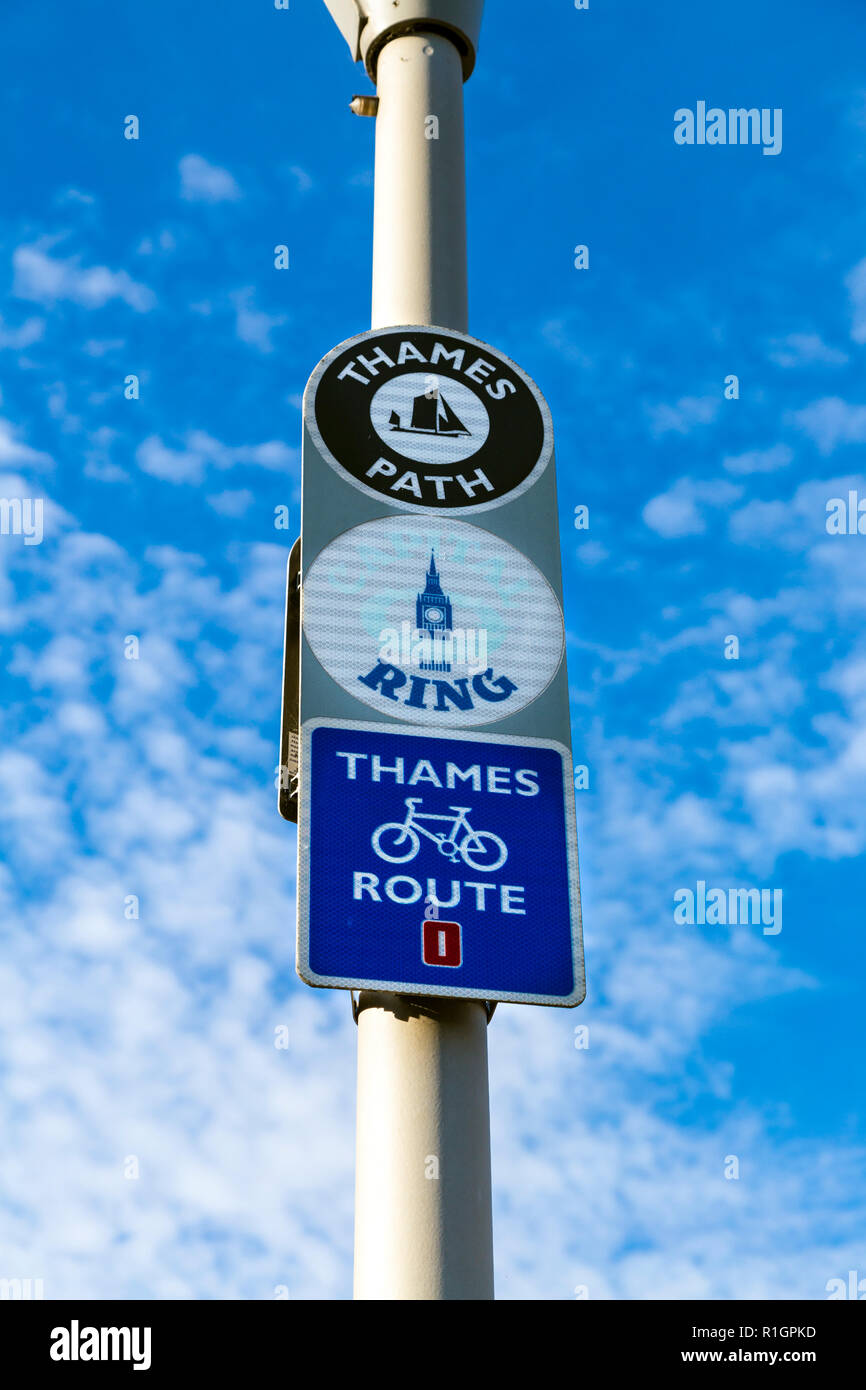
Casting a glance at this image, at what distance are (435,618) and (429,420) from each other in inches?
59.5

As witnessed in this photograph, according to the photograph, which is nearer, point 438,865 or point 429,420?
point 438,865

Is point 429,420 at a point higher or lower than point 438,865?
higher

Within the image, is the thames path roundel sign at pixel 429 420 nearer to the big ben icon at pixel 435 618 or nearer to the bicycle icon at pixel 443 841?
the big ben icon at pixel 435 618

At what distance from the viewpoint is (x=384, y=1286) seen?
855 centimetres

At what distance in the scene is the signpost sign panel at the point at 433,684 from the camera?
30.4 ft

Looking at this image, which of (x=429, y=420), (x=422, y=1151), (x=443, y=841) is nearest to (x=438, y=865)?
(x=443, y=841)

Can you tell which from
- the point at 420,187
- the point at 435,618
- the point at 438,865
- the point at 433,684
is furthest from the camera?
the point at 420,187

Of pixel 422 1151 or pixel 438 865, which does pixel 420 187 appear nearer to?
pixel 438 865

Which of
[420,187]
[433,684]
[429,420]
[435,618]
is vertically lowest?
[433,684]

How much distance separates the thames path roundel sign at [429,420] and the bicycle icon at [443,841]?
217 centimetres

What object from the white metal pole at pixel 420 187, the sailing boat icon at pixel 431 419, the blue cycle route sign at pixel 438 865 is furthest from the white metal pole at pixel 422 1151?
the white metal pole at pixel 420 187

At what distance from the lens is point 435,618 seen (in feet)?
34.3
